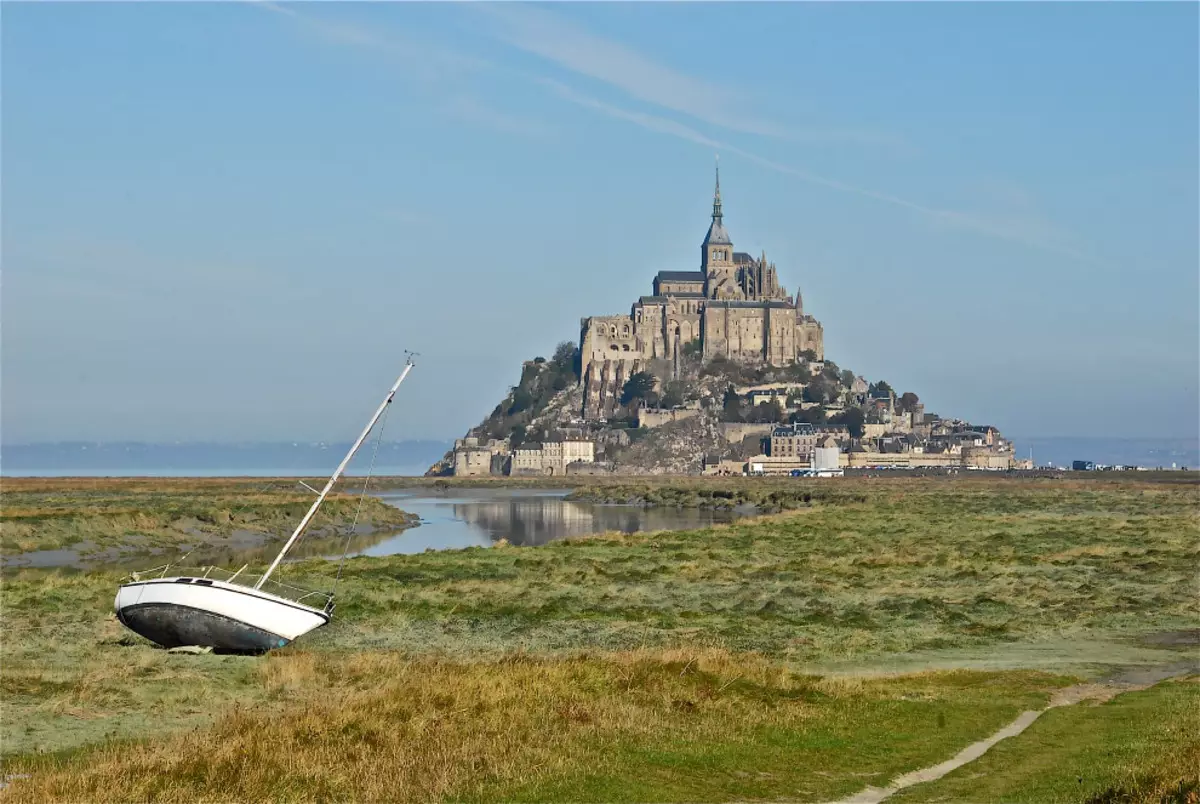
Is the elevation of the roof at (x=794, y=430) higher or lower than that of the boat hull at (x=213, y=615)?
higher

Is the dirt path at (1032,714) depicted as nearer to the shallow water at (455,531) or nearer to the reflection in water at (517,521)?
the shallow water at (455,531)

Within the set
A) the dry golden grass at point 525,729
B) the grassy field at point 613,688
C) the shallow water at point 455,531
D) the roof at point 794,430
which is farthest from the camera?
the roof at point 794,430

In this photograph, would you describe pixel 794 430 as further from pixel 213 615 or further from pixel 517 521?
pixel 213 615

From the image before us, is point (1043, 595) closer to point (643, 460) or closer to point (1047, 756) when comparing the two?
point (1047, 756)

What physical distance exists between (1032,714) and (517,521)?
200 ft

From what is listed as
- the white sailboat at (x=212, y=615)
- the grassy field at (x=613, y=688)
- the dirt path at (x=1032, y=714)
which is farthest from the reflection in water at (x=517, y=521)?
the dirt path at (x=1032, y=714)

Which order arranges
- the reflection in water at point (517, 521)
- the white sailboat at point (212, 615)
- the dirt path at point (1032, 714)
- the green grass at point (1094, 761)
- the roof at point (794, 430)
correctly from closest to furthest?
1. the green grass at point (1094, 761)
2. the dirt path at point (1032, 714)
3. the white sailboat at point (212, 615)
4. the reflection in water at point (517, 521)
5. the roof at point (794, 430)

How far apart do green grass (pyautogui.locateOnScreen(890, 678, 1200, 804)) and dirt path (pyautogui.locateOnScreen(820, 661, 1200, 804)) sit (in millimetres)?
173

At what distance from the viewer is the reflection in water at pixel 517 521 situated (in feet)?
188

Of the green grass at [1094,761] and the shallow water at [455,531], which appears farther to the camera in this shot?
the shallow water at [455,531]

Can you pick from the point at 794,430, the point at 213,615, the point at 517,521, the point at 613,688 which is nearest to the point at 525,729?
the point at 613,688

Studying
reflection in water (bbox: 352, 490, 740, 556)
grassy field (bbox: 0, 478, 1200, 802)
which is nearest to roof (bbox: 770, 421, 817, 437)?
reflection in water (bbox: 352, 490, 740, 556)

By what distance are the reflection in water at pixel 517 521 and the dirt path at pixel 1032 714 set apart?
30.4 metres

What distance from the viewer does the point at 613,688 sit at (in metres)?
16.5
